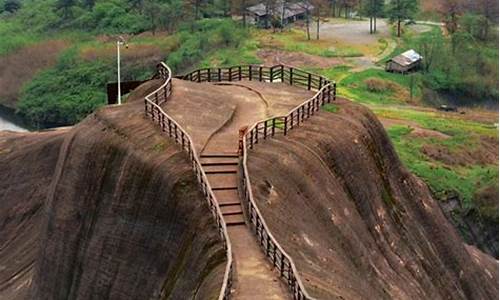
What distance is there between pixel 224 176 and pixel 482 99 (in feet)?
208

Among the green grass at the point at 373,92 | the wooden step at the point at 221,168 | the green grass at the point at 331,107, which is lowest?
the green grass at the point at 373,92

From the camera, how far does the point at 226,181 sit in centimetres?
2647

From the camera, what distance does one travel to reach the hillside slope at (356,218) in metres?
24.3

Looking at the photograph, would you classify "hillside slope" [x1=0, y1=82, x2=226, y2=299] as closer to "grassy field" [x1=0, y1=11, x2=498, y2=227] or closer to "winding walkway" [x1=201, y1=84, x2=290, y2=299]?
"winding walkway" [x1=201, y1=84, x2=290, y2=299]

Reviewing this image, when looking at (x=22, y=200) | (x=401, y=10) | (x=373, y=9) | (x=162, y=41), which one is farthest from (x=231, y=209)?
(x=373, y=9)

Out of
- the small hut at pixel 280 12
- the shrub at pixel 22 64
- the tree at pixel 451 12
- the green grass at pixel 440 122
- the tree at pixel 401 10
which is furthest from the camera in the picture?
the small hut at pixel 280 12

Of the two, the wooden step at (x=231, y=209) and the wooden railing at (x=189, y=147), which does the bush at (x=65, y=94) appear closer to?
the wooden railing at (x=189, y=147)

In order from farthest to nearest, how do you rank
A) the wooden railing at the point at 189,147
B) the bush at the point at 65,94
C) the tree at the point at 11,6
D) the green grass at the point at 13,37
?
the tree at the point at 11,6
the green grass at the point at 13,37
the bush at the point at 65,94
the wooden railing at the point at 189,147

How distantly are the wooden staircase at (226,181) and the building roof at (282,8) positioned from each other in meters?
80.1

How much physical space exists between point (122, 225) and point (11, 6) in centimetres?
11345

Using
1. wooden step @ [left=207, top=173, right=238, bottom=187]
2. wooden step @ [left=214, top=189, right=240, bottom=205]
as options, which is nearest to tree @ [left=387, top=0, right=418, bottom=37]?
wooden step @ [left=207, top=173, right=238, bottom=187]

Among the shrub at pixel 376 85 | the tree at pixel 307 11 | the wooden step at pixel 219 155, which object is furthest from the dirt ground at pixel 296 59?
the wooden step at pixel 219 155

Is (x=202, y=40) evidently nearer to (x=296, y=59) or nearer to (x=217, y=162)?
(x=296, y=59)

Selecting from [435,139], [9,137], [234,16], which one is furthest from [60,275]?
[234,16]
